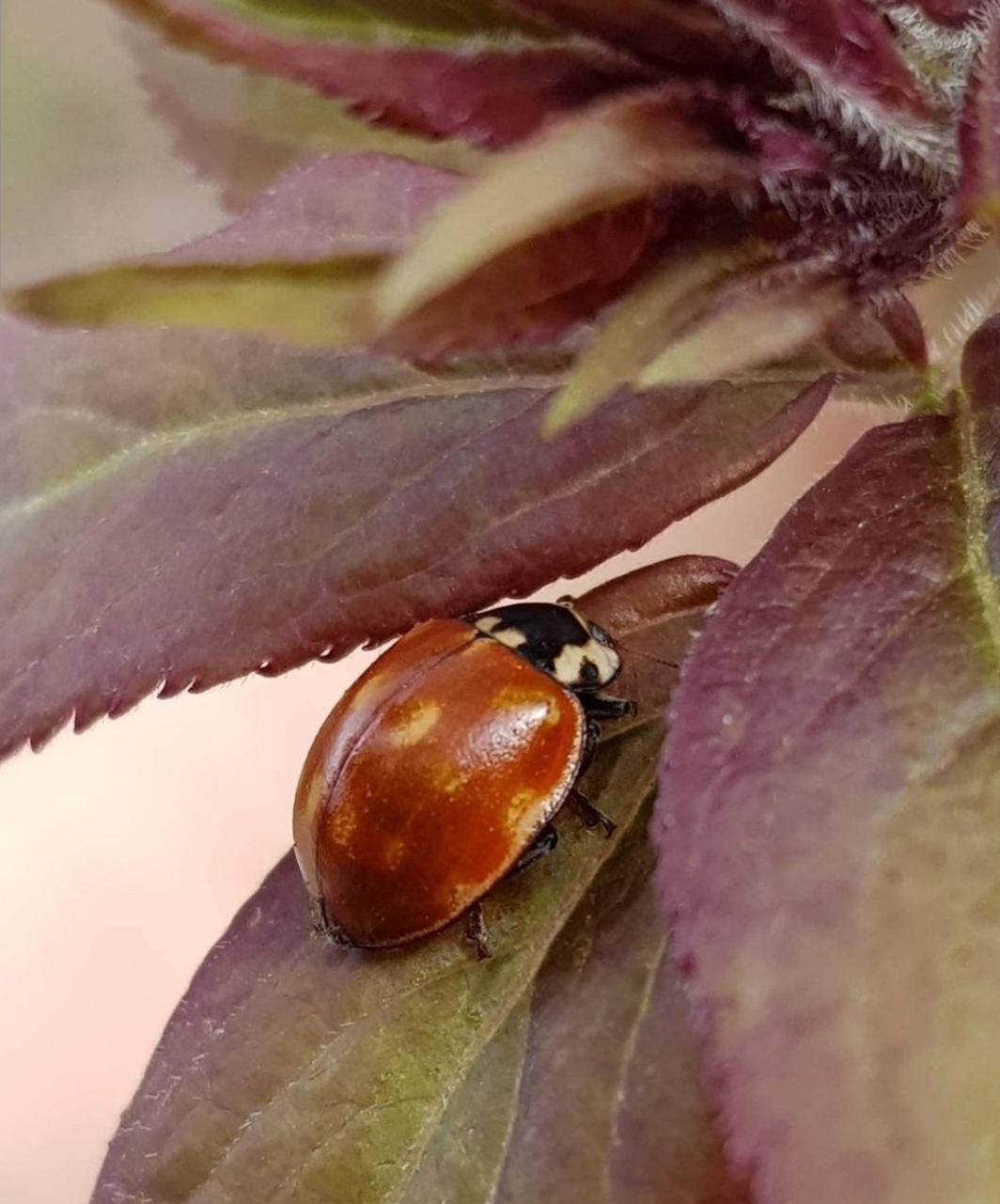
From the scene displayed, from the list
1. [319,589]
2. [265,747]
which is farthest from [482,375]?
[265,747]

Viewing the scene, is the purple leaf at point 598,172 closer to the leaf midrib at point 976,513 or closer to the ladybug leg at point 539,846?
the leaf midrib at point 976,513

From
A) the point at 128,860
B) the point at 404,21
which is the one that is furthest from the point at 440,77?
the point at 128,860

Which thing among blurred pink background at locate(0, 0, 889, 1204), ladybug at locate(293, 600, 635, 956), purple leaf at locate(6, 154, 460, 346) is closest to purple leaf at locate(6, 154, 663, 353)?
purple leaf at locate(6, 154, 460, 346)

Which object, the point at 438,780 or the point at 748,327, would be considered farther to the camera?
the point at 438,780

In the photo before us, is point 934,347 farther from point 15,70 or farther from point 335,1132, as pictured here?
point 15,70

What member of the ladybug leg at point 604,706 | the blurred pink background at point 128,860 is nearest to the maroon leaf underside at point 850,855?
the ladybug leg at point 604,706

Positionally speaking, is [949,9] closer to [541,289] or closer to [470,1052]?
[541,289]

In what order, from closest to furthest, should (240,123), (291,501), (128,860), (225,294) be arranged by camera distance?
(225,294)
(291,501)
(240,123)
(128,860)
